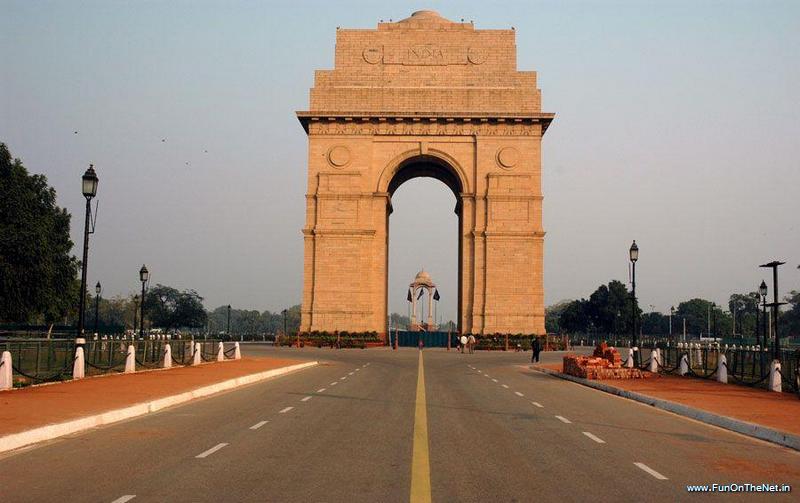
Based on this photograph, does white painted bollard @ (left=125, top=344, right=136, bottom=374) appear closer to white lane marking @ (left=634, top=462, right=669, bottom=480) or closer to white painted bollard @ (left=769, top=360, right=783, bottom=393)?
white painted bollard @ (left=769, top=360, right=783, bottom=393)

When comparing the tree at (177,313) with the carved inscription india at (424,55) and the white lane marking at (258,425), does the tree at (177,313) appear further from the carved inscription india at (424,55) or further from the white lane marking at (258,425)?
the white lane marking at (258,425)

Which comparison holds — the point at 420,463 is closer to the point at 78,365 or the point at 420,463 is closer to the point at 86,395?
the point at 86,395

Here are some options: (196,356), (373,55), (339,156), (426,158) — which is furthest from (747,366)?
(373,55)

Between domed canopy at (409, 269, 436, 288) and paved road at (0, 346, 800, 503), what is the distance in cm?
12251

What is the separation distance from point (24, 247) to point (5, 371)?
39.2 metres

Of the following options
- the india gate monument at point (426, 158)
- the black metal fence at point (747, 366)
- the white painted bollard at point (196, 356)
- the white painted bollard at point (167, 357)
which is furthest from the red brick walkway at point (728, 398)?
the india gate monument at point (426, 158)

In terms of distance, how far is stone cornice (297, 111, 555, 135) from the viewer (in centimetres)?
A: 7019

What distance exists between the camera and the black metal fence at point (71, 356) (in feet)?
81.4

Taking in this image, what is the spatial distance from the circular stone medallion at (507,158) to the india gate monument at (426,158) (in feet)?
0.35

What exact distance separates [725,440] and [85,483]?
10468mm

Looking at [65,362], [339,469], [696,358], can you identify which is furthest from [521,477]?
[696,358]

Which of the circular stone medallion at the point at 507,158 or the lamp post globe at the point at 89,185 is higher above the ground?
the circular stone medallion at the point at 507,158

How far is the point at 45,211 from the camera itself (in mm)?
65375

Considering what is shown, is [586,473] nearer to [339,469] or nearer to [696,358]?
[339,469]
